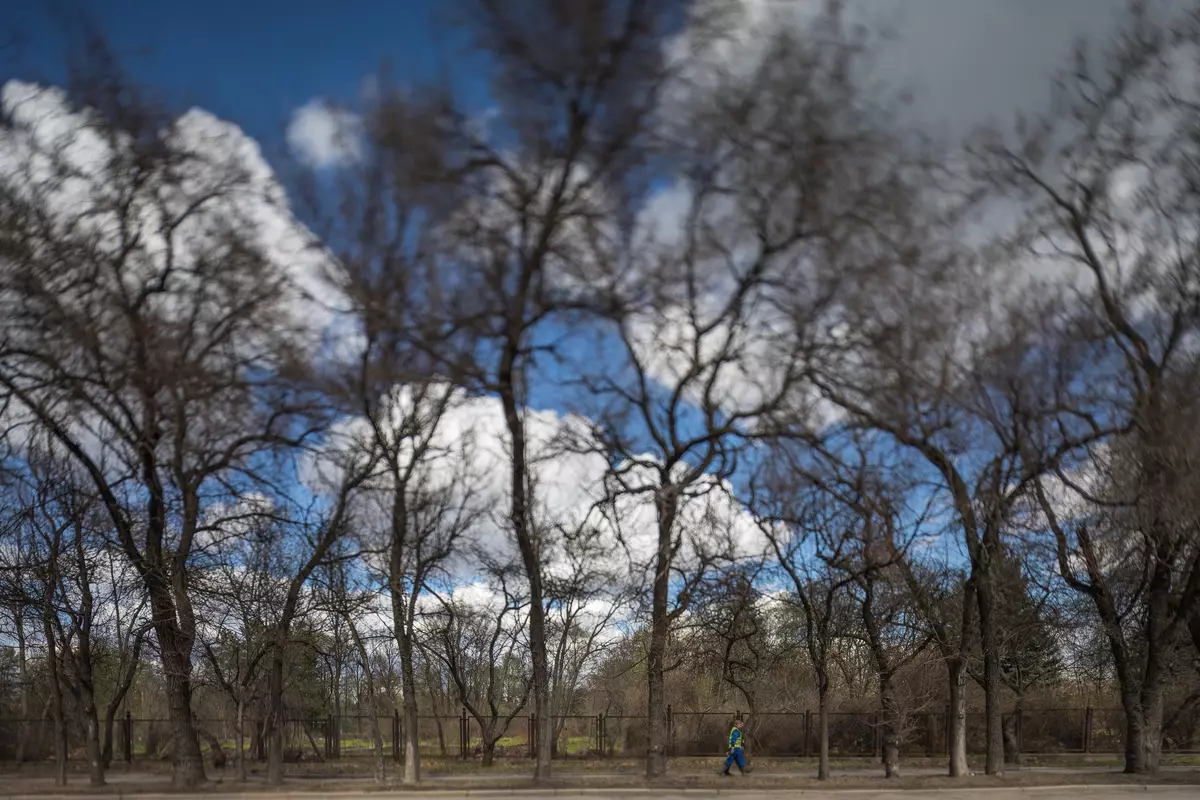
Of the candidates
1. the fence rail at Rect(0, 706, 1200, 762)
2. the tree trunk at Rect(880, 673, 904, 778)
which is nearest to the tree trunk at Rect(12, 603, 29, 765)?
the fence rail at Rect(0, 706, 1200, 762)

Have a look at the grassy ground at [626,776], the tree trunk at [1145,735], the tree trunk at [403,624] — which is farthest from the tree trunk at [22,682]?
the tree trunk at [1145,735]

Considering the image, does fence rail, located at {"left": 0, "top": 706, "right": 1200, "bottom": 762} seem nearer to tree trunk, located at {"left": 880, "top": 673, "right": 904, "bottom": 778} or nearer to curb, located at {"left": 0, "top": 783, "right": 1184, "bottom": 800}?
tree trunk, located at {"left": 880, "top": 673, "right": 904, "bottom": 778}

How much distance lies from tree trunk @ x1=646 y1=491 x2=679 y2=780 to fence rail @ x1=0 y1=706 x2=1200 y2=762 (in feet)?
31.1

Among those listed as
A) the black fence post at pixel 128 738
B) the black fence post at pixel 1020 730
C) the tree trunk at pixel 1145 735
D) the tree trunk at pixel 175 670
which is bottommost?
the black fence post at pixel 1020 730

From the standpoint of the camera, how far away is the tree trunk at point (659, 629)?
2136cm

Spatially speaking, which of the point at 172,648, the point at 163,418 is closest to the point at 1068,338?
the point at 163,418

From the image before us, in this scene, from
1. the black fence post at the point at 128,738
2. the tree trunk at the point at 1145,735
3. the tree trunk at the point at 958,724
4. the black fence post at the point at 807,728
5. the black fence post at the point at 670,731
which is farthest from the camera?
the black fence post at the point at 807,728

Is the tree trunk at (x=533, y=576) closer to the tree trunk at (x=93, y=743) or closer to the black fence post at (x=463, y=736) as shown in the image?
the tree trunk at (x=93, y=743)

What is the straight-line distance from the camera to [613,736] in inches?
→ 1328

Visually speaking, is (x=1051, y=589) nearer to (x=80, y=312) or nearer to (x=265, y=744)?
(x=265, y=744)

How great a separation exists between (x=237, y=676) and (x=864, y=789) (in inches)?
576

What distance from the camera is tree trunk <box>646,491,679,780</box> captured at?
21.4 metres

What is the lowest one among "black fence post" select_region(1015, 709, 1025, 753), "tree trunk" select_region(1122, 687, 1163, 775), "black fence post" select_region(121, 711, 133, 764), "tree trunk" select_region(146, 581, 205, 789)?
"black fence post" select_region(1015, 709, 1025, 753)

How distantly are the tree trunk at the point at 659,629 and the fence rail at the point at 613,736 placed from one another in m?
9.48
